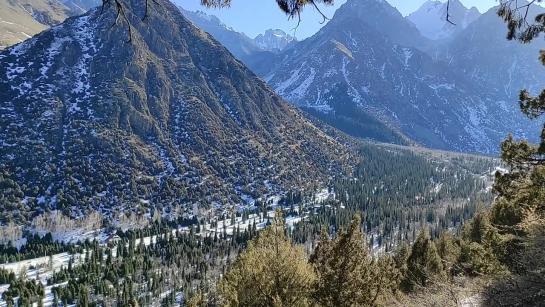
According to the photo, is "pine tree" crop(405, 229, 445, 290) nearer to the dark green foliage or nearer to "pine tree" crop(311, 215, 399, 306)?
"pine tree" crop(311, 215, 399, 306)

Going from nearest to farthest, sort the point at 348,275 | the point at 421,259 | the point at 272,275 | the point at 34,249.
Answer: the point at 272,275 → the point at 348,275 → the point at 421,259 → the point at 34,249

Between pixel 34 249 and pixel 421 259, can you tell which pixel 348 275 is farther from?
pixel 34 249

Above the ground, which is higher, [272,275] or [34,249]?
[272,275]

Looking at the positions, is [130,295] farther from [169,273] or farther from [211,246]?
[211,246]

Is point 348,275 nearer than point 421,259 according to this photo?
Yes

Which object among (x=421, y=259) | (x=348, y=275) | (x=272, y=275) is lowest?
(x=421, y=259)

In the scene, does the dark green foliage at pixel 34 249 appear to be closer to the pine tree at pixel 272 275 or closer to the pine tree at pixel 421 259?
the pine tree at pixel 421 259

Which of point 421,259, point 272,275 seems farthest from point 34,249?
point 272,275

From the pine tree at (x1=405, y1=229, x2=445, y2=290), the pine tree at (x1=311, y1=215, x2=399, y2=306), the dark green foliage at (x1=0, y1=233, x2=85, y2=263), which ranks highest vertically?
the pine tree at (x1=311, y1=215, x2=399, y2=306)

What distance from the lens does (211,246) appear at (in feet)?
473

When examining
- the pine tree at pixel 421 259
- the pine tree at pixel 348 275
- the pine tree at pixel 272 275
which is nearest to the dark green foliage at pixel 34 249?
the pine tree at pixel 421 259

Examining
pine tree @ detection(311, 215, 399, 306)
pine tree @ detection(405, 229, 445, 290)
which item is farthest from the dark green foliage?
pine tree @ detection(311, 215, 399, 306)

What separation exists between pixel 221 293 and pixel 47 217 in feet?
503

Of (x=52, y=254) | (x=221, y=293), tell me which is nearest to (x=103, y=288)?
(x=52, y=254)
